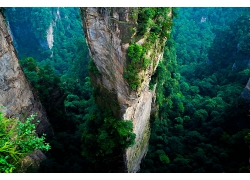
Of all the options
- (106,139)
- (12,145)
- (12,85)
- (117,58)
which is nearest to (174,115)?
(106,139)

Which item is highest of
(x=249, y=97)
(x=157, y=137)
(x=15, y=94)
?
(x=15, y=94)

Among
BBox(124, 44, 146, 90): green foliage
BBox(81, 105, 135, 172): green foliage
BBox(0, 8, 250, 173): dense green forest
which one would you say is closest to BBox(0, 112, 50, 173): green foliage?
BBox(124, 44, 146, 90): green foliage

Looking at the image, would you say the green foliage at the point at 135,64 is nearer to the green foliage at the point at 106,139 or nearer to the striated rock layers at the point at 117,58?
the striated rock layers at the point at 117,58

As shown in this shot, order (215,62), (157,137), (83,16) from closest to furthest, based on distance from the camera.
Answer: (83,16) < (157,137) < (215,62)

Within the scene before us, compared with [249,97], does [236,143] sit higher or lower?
lower

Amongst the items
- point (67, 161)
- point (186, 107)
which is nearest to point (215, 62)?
point (186, 107)

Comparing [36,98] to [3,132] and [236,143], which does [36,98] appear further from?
[236,143]
